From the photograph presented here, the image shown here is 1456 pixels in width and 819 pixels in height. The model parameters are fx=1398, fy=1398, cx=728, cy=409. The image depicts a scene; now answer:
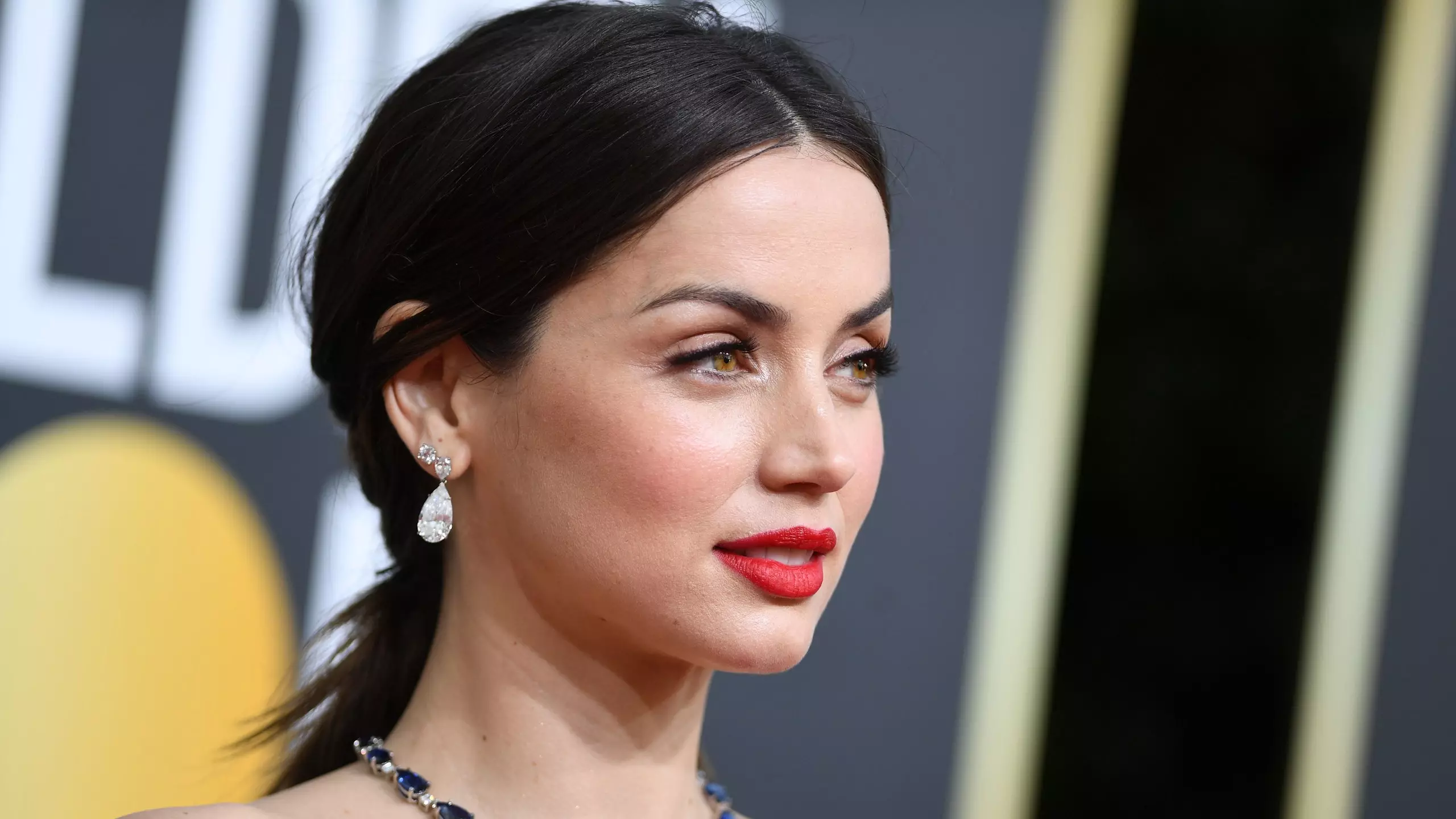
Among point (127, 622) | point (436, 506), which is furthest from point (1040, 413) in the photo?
point (127, 622)

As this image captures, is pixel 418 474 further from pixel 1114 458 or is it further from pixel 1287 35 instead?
pixel 1287 35

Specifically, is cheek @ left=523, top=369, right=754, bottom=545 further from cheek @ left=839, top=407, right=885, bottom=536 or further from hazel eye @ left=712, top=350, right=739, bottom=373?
cheek @ left=839, top=407, right=885, bottom=536

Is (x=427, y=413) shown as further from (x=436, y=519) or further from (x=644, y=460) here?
(x=644, y=460)

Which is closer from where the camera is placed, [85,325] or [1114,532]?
[85,325]

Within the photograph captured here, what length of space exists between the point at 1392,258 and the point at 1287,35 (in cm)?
48

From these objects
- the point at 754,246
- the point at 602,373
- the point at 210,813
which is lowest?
the point at 210,813

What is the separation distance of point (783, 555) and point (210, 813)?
1.92ft

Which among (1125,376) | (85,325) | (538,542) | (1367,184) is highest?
(1367,184)

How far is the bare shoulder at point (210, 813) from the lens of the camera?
1.28 m

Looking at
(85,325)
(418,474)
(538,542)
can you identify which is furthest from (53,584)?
(538,542)

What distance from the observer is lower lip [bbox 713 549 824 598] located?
4.27ft

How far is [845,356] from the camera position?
4.58 ft

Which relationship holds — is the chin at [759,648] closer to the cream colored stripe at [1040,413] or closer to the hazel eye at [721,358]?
the hazel eye at [721,358]

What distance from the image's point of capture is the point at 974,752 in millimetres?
2512
